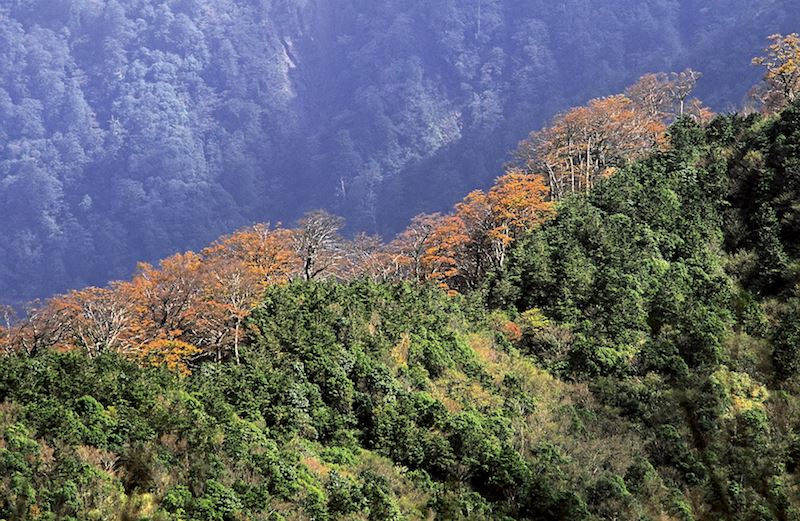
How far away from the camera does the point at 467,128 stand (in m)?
174

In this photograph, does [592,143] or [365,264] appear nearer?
[365,264]

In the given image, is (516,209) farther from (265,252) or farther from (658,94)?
(658,94)

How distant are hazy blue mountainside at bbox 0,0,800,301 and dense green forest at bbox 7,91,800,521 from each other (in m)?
108

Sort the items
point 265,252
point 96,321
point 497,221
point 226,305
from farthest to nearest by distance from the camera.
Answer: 1. point 497,221
2. point 265,252
3. point 226,305
4. point 96,321

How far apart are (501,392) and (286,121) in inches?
6776

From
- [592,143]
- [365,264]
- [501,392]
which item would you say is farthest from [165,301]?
[592,143]

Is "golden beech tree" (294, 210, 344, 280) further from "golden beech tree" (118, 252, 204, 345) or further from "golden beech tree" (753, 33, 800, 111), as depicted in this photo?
"golden beech tree" (753, 33, 800, 111)

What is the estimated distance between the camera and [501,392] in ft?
103

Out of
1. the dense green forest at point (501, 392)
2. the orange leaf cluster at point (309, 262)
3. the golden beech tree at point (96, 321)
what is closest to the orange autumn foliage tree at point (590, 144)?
the orange leaf cluster at point (309, 262)

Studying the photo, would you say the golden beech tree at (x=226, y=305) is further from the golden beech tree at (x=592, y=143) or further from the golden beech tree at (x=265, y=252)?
the golden beech tree at (x=592, y=143)

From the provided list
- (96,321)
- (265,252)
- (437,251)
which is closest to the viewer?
(96,321)

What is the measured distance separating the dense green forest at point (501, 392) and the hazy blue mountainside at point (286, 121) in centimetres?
10768

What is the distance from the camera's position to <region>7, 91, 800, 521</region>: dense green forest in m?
19.8

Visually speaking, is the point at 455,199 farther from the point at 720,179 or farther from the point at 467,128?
the point at 720,179
